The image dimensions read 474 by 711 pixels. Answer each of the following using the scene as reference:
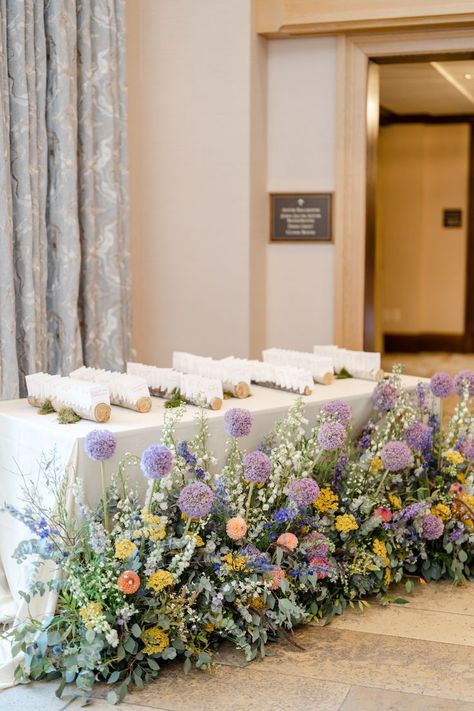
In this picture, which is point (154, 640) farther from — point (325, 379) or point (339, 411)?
point (325, 379)

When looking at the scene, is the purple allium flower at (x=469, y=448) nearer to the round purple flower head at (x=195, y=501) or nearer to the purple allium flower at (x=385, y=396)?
the purple allium flower at (x=385, y=396)

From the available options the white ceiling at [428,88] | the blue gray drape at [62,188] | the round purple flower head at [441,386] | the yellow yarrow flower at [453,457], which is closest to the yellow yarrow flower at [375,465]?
the yellow yarrow flower at [453,457]

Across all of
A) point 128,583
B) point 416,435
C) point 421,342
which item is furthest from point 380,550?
point 421,342

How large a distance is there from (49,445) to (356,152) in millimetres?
3215

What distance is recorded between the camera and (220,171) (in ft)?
19.0

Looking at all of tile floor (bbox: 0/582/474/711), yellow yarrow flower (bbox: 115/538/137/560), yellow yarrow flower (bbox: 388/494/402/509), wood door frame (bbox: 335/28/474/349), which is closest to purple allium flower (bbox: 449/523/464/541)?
yellow yarrow flower (bbox: 388/494/402/509)

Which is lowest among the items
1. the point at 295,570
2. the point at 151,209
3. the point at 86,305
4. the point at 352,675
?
the point at 352,675

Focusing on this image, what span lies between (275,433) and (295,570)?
0.52 meters

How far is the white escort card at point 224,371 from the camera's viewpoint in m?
3.89

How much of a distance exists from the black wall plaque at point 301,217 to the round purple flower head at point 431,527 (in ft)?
8.36

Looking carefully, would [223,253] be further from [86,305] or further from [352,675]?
[352,675]

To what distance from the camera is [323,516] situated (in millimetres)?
3611

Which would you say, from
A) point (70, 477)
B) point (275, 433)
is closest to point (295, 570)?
point (275, 433)

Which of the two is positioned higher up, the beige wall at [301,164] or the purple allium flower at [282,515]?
the beige wall at [301,164]
